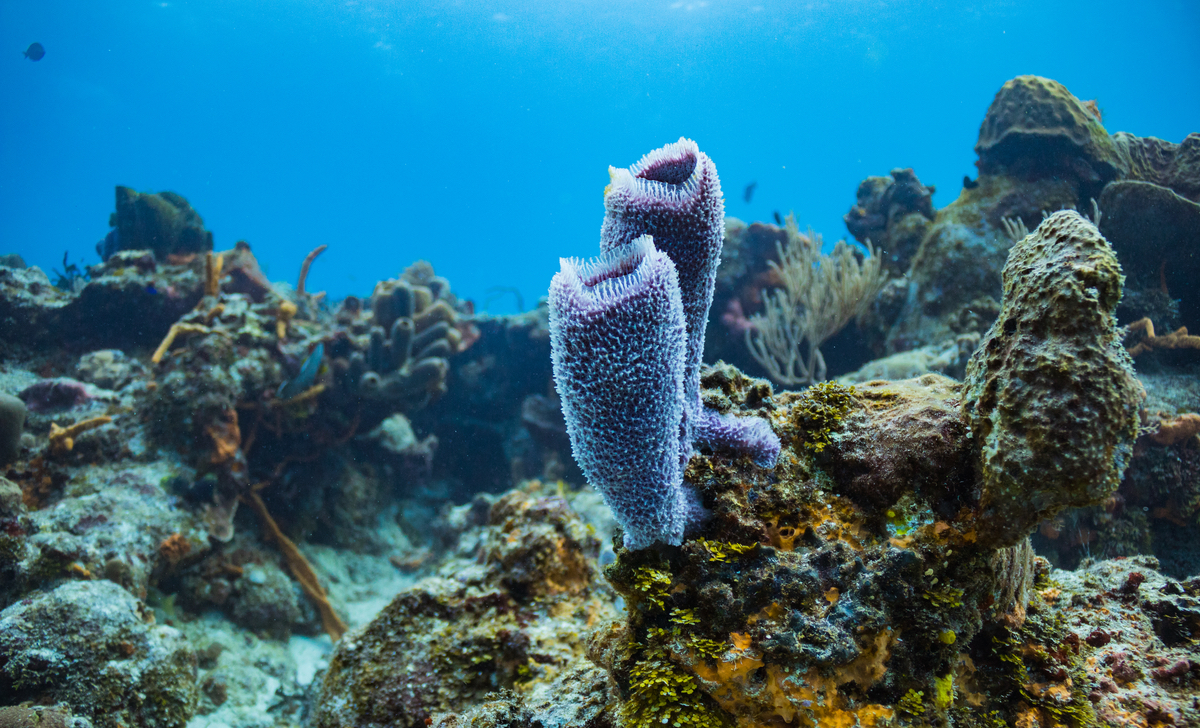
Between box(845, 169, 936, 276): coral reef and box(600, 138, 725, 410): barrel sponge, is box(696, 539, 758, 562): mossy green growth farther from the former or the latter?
box(845, 169, 936, 276): coral reef

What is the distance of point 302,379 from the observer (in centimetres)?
623

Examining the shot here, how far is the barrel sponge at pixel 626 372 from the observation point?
1.33m

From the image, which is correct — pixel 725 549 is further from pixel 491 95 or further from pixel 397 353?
pixel 491 95

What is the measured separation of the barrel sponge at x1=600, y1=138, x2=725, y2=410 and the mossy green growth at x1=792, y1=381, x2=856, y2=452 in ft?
2.21

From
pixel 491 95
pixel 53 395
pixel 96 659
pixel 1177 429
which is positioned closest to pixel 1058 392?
pixel 1177 429

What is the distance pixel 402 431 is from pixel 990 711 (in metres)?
7.15

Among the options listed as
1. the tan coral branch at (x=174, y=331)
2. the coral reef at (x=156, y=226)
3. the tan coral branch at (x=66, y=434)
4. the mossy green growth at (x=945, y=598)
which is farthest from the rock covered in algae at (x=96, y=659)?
the coral reef at (x=156, y=226)

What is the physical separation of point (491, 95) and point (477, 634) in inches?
2558

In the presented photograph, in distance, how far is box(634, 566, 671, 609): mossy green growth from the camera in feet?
5.28

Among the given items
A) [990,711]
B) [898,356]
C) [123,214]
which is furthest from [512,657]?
[123,214]

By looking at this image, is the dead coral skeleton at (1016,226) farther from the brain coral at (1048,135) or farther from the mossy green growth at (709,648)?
the mossy green growth at (709,648)

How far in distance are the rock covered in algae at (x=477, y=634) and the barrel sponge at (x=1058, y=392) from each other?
1681 mm

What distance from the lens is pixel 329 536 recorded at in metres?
6.76

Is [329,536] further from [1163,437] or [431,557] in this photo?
[1163,437]
